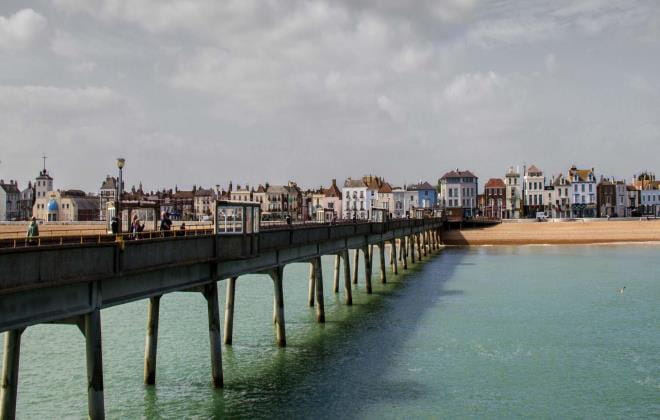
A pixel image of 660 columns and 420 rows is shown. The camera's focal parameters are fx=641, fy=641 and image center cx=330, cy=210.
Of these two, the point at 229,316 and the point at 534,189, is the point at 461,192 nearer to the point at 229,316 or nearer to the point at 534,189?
the point at 534,189

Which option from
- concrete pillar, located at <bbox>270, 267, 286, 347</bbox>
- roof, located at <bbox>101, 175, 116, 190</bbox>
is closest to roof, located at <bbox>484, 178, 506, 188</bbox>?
roof, located at <bbox>101, 175, 116, 190</bbox>

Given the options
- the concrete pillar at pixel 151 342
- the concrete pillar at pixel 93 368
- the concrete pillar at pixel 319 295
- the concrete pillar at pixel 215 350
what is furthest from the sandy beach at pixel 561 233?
the concrete pillar at pixel 93 368

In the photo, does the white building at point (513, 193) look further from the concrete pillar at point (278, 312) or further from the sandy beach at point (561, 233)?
the concrete pillar at point (278, 312)

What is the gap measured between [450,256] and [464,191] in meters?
74.5

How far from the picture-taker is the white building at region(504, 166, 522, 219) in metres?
168

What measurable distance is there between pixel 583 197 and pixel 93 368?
528ft

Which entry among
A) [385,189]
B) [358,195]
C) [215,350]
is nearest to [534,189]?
[385,189]

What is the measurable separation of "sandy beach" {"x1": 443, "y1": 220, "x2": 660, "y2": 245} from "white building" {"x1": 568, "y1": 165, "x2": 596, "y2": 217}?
34.9m

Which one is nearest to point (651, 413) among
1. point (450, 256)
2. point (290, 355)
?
point (290, 355)

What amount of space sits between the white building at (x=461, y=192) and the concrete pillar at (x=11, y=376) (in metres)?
156

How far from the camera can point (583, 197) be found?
162 metres

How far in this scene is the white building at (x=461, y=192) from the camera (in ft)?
558

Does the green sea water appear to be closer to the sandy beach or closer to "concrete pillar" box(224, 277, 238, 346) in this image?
"concrete pillar" box(224, 277, 238, 346)

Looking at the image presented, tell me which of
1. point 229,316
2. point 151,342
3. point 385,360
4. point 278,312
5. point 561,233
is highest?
point 151,342
